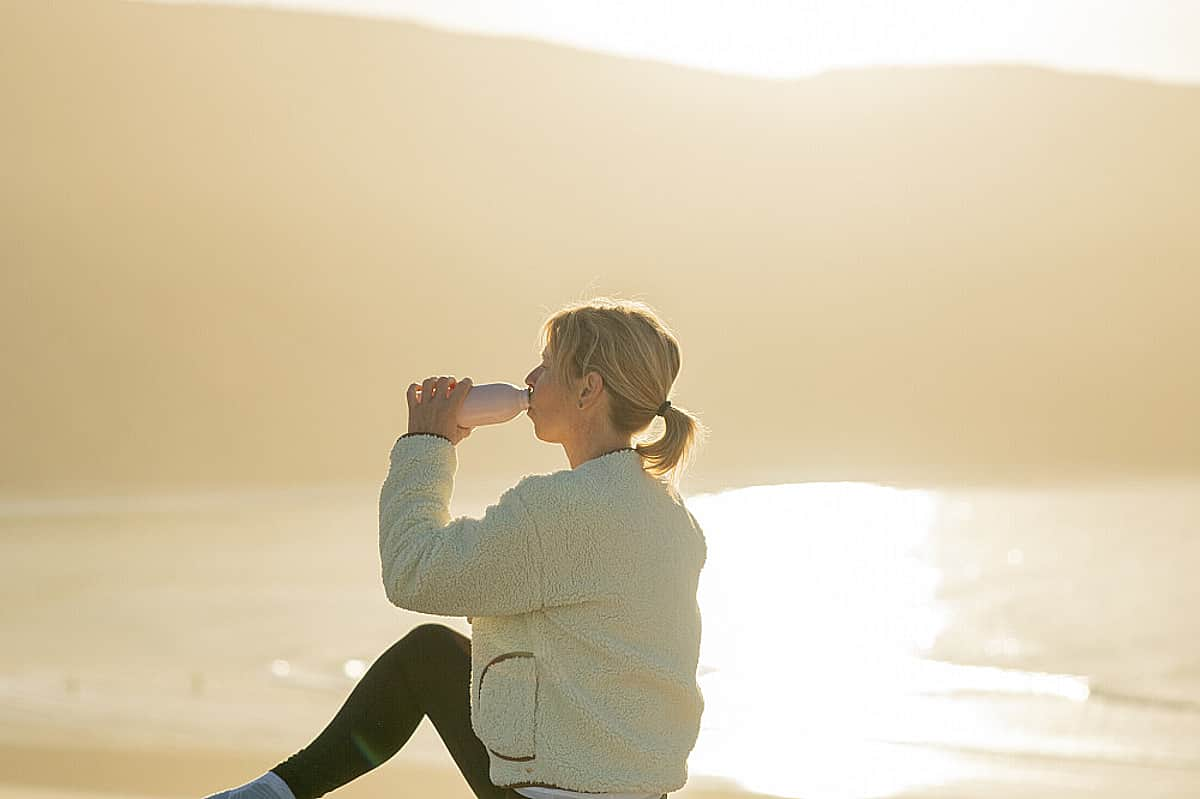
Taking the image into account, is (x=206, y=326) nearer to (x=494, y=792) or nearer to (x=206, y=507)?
(x=206, y=507)

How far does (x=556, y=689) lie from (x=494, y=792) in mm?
348

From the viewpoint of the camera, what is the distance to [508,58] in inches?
2499

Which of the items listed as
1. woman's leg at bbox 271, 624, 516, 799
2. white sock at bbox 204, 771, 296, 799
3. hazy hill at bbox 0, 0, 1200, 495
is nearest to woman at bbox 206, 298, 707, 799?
woman's leg at bbox 271, 624, 516, 799

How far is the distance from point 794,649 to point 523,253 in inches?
1643

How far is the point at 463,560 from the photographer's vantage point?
2.65 meters

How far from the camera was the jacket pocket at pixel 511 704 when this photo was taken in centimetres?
274

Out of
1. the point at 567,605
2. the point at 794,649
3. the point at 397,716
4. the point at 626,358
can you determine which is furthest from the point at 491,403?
the point at 794,649

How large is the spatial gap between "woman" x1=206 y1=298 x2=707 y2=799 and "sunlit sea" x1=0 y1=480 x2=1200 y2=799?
3.82 metres

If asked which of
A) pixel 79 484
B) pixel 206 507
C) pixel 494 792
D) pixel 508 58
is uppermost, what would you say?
pixel 508 58

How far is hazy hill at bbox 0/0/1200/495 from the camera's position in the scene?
41844 millimetres

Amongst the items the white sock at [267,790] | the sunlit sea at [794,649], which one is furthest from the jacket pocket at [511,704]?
the sunlit sea at [794,649]

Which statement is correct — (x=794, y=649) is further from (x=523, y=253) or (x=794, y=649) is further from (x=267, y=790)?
(x=523, y=253)

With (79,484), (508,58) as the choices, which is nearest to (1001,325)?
(508,58)

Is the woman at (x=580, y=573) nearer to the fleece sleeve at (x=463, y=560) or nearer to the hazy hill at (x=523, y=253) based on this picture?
the fleece sleeve at (x=463, y=560)
